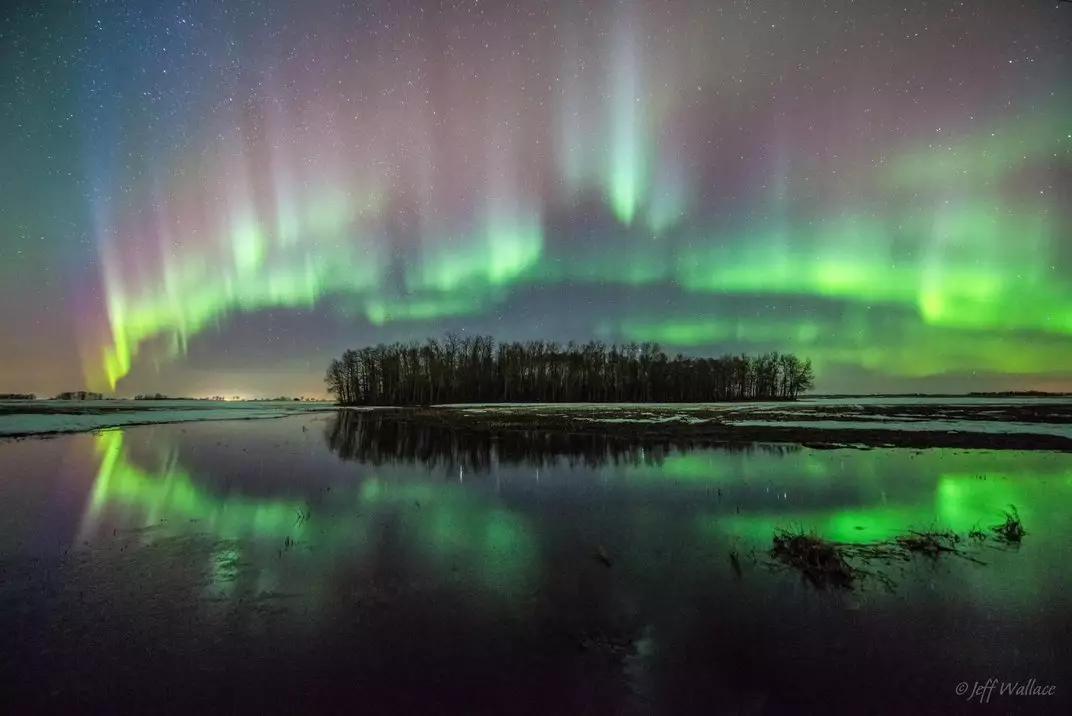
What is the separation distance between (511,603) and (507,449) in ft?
72.1

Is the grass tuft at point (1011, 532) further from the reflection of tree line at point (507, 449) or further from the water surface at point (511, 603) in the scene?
the reflection of tree line at point (507, 449)

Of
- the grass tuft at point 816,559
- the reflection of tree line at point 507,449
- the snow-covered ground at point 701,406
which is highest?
the grass tuft at point 816,559

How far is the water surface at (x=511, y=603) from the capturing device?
6109 mm

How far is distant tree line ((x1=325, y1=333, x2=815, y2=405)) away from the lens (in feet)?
432

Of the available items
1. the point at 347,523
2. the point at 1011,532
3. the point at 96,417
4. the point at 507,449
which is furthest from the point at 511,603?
the point at 96,417

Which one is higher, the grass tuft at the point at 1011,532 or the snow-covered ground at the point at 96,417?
the snow-covered ground at the point at 96,417

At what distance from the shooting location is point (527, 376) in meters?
134

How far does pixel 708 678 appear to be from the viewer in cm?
635

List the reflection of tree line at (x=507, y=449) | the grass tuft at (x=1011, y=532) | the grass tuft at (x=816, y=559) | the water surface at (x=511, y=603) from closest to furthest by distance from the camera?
the water surface at (x=511, y=603)
the grass tuft at (x=816, y=559)
the grass tuft at (x=1011, y=532)
the reflection of tree line at (x=507, y=449)

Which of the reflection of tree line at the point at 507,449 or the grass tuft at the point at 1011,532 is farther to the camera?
the reflection of tree line at the point at 507,449

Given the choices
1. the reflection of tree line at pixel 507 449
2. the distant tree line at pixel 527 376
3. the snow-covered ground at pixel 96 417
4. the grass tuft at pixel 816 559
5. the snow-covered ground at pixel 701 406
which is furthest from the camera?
the distant tree line at pixel 527 376

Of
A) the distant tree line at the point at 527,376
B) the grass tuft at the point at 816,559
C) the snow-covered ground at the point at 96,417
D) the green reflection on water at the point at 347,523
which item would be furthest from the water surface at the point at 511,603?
the distant tree line at the point at 527,376

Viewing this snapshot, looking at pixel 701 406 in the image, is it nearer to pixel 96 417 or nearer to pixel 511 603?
pixel 511 603

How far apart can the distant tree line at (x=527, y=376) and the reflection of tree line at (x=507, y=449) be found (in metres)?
91.3
